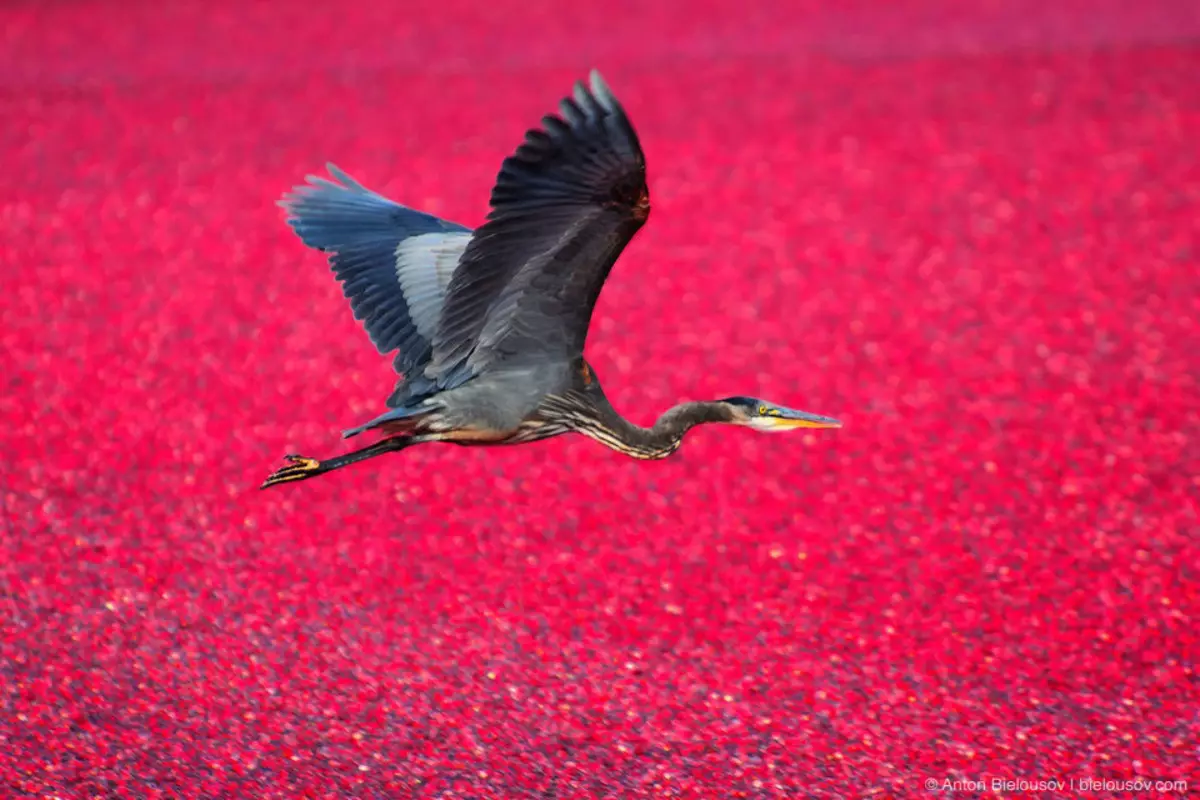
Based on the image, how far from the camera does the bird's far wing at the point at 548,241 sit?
3740 mm

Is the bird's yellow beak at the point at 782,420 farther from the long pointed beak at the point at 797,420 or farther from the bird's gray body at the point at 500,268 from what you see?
the bird's gray body at the point at 500,268

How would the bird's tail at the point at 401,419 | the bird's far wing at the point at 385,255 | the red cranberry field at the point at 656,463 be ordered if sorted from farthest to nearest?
the red cranberry field at the point at 656,463 < the bird's far wing at the point at 385,255 < the bird's tail at the point at 401,419

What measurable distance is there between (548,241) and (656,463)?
337 cm

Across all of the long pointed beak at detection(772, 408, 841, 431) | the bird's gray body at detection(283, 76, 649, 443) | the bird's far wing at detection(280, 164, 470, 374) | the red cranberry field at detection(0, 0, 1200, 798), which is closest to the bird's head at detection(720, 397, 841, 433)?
the long pointed beak at detection(772, 408, 841, 431)

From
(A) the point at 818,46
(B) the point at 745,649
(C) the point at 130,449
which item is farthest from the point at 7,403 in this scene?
(A) the point at 818,46

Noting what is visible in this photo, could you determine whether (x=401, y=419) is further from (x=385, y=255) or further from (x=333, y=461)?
(x=385, y=255)

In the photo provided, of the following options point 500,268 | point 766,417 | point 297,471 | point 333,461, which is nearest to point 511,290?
point 500,268

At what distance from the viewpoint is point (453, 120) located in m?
11.1

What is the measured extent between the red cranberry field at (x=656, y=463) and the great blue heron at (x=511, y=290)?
3.58ft

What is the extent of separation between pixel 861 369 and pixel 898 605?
7.09 feet

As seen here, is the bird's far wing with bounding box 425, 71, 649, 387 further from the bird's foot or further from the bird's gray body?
the bird's foot

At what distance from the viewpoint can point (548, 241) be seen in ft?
12.8

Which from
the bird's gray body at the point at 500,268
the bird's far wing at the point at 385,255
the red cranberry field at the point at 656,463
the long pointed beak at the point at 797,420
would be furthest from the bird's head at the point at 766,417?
the red cranberry field at the point at 656,463

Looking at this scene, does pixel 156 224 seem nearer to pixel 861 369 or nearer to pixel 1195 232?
pixel 861 369
